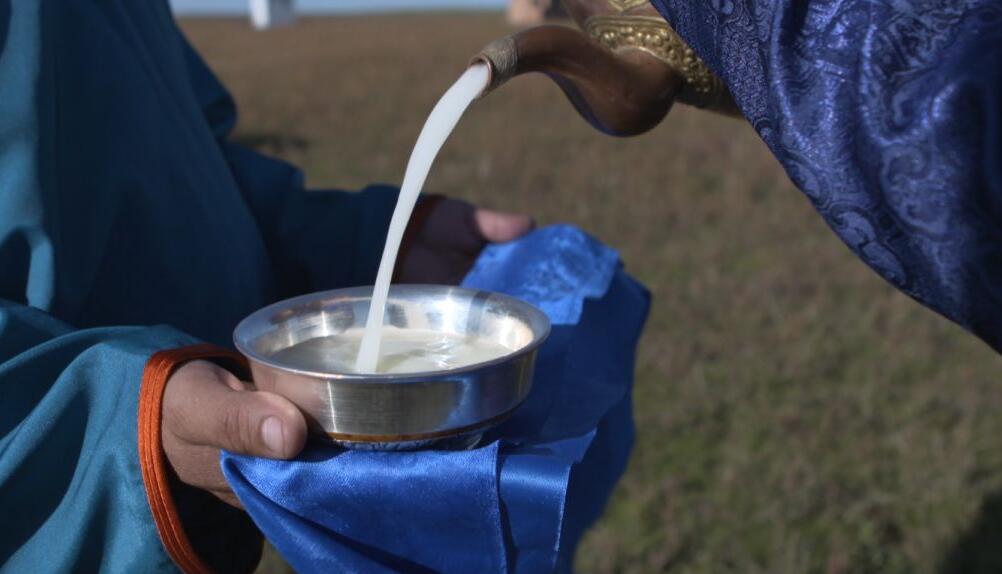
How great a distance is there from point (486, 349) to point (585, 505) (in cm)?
20

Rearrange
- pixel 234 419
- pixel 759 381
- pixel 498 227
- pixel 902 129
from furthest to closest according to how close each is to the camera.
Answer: pixel 759 381, pixel 498 227, pixel 234 419, pixel 902 129

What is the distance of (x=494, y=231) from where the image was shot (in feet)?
4.76

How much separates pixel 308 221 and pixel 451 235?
21 cm

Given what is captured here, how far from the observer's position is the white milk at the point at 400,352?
0.99 meters

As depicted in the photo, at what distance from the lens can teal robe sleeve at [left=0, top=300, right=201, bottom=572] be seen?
936 millimetres

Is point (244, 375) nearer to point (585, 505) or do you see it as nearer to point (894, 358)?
point (585, 505)

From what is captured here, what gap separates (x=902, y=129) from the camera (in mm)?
733

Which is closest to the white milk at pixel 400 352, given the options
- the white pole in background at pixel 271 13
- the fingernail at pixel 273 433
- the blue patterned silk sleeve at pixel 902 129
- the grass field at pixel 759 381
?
the fingernail at pixel 273 433

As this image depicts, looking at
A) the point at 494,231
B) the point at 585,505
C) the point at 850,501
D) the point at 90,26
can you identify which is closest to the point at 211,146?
the point at 90,26

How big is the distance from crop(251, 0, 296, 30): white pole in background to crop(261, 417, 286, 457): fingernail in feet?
54.5

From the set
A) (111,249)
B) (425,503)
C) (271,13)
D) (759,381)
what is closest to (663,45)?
(425,503)

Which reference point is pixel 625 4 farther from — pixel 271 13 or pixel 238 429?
pixel 271 13

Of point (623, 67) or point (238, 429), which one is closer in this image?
point (238, 429)

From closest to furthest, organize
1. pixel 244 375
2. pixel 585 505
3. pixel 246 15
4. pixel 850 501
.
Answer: pixel 244 375, pixel 585 505, pixel 850 501, pixel 246 15
